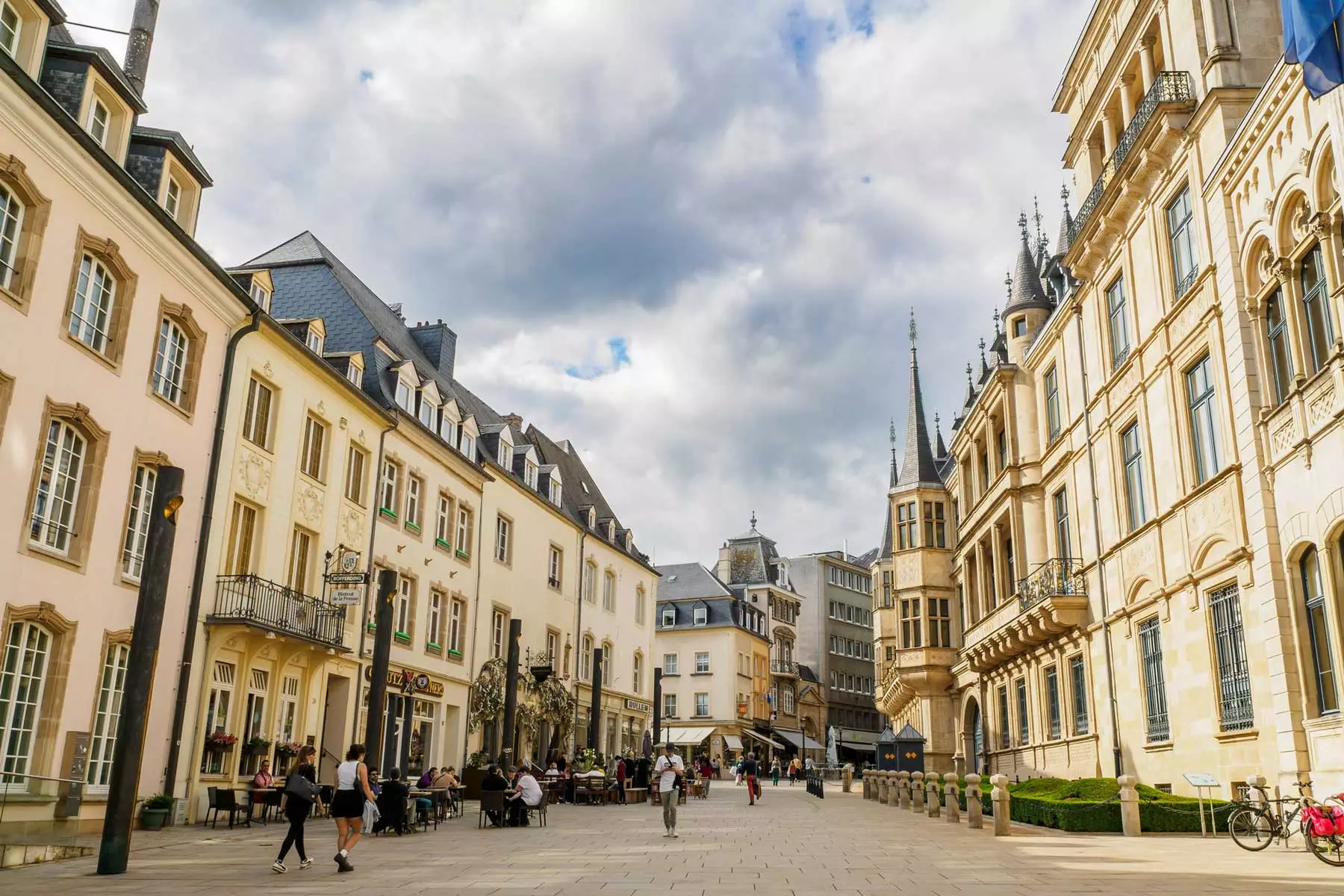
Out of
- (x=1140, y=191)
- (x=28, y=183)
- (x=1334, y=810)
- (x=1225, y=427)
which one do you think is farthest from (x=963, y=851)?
(x=28, y=183)

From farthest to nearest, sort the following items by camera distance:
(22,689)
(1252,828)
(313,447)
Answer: (313,447)
(22,689)
(1252,828)

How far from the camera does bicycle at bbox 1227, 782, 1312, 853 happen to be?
560 inches

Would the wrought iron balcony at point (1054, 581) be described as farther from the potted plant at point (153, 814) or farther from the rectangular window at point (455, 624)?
the potted plant at point (153, 814)

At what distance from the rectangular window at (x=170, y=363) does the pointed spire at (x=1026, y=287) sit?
77.7 feet

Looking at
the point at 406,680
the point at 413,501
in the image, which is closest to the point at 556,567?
the point at 413,501

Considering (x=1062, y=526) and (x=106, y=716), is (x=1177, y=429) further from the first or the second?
(x=106, y=716)

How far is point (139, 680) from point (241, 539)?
32.8 feet

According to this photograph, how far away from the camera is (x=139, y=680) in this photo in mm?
12031

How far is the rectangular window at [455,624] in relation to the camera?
3129 centimetres

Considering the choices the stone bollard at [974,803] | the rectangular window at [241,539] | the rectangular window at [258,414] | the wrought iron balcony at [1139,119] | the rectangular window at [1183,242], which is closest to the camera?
the stone bollard at [974,803]

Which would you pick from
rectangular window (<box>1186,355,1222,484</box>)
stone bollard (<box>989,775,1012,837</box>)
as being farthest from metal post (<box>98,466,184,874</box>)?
rectangular window (<box>1186,355,1222,484</box>)

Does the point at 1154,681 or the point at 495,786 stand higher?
the point at 1154,681

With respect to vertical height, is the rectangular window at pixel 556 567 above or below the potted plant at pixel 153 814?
above

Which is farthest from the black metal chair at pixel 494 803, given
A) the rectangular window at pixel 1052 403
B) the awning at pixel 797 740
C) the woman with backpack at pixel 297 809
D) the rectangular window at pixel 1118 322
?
the awning at pixel 797 740
